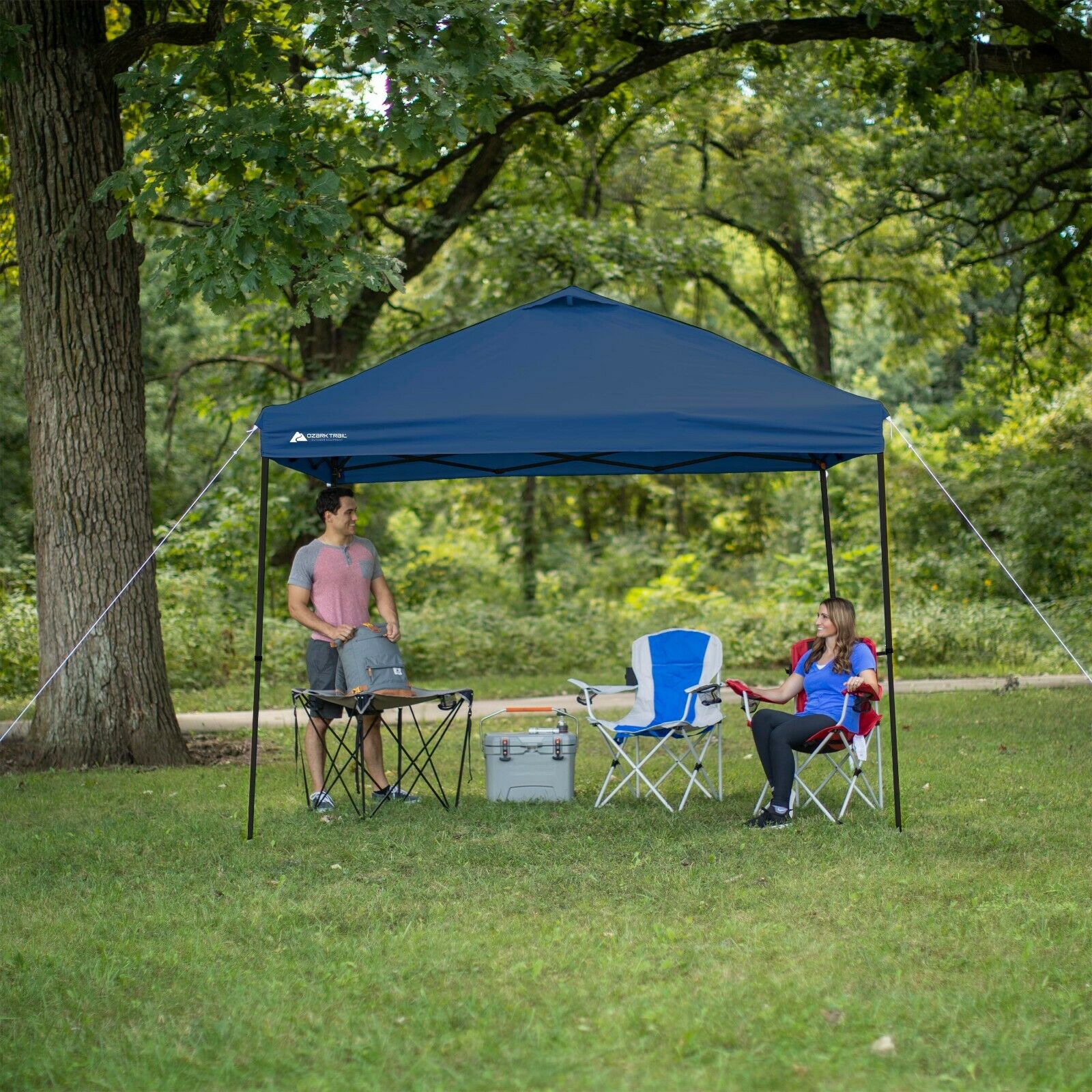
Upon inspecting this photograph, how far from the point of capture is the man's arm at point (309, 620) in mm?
6520

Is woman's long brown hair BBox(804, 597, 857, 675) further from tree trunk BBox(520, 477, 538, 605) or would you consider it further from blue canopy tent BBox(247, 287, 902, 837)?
tree trunk BBox(520, 477, 538, 605)

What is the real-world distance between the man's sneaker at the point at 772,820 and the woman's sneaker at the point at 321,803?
2025mm

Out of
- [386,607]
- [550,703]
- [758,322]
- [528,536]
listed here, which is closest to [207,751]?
[386,607]

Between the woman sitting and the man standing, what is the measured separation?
1796 mm

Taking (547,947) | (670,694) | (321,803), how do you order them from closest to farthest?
1. (547,947)
2. (321,803)
3. (670,694)

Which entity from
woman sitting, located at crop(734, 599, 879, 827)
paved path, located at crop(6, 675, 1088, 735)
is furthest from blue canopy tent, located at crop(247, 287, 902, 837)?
paved path, located at crop(6, 675, 1088, 735)

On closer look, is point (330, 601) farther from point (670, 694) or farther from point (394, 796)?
point (670, 694)

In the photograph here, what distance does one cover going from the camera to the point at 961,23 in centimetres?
915

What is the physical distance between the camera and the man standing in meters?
6.62

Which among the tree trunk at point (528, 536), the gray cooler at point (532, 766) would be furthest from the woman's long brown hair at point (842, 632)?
the tree trunk at point (528, 536)

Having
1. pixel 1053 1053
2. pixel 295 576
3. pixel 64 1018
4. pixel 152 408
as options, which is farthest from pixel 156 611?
pixel 152 408

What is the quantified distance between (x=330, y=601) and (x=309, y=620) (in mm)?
169

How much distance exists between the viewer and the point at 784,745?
6129 mm

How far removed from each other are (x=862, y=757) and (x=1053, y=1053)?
2.81 meters
